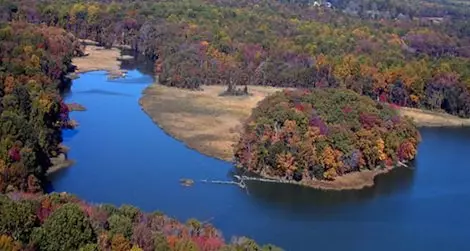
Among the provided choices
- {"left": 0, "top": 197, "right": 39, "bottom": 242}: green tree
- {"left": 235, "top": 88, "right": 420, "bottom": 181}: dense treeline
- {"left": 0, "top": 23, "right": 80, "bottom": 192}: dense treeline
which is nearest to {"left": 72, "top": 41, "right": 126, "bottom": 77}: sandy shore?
{"left": 0, "top": 23, "right": 80, "bottom": 192}: dense treeline

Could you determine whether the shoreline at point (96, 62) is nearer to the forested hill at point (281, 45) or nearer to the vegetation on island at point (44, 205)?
the forested hill at point (281, 45)

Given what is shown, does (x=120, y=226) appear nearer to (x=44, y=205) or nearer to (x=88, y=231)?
(x=88, y=231)

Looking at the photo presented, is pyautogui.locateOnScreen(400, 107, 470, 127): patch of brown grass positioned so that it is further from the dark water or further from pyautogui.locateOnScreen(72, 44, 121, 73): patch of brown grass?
pyautogui.locateOnScreen(72, 44, 121, 73): patch of brown grass

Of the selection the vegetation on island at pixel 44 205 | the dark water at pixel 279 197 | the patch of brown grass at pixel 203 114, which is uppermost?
the vegetation on island at pixel 44 205

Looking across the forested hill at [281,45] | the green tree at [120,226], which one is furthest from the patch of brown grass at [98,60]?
the green tree at [120,226]

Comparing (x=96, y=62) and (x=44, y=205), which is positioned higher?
(x=44, y=205)

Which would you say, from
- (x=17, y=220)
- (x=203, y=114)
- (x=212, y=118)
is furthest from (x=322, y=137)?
(x=17, y=220)
